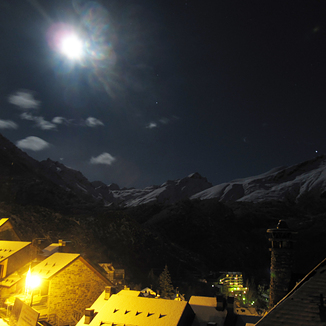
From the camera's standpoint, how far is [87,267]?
70.0 feet

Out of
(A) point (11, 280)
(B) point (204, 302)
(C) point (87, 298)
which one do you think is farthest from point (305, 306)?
(A) point (11, 280)

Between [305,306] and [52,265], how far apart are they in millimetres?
18621

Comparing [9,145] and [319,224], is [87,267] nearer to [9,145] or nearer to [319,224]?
[319,224]

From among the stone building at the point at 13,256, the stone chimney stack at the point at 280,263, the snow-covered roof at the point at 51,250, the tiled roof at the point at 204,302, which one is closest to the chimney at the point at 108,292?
the tiled roof at the point at 204,302

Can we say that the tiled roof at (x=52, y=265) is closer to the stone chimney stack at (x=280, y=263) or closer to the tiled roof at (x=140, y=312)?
the tiled roof at (x=140, y=312)

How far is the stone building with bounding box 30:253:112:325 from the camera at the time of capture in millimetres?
19078

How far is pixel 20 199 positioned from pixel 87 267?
10993cm

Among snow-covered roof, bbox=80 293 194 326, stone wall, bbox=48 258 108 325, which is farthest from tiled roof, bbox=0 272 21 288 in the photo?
snow-covered roof, bbox=80 293 194 326

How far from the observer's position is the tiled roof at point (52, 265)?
1967cm

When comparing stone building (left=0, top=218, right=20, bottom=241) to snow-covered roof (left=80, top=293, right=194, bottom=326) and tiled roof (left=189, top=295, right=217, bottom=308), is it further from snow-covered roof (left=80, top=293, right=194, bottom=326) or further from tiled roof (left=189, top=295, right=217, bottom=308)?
tiled roof (left=189, top=295, right=217, bottom=308)

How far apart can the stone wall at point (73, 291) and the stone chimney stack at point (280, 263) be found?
42.7ft

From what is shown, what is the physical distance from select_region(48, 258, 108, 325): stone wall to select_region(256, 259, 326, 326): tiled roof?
16544 mm

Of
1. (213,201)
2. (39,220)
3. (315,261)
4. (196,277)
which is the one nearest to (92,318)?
(39,220)

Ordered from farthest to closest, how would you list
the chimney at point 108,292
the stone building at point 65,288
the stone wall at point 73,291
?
the stone wall at point 73,291 → the stone building at point 65,288 → the chimney at point 108,292
